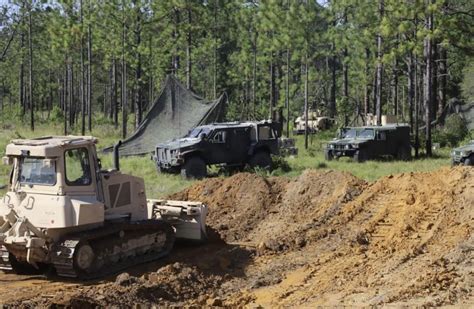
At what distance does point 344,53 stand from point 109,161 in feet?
84.7

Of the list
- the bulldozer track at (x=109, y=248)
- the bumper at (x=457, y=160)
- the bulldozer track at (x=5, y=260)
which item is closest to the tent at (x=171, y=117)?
the bumper at (x=457, y=160)

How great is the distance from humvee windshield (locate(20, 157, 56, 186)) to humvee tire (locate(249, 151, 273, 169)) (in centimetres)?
1246

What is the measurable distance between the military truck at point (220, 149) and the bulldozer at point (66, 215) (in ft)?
32.4

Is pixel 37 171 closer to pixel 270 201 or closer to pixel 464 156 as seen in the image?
pixel 270 201

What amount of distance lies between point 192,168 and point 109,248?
1078cm

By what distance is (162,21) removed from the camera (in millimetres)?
40062

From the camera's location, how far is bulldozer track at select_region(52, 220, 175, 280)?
1127 cm

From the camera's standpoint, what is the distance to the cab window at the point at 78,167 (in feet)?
38.3

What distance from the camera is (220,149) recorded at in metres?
23.2

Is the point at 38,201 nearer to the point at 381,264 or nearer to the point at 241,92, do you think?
the point at 381,264

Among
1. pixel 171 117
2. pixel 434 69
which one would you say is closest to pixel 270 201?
pixel 171 117

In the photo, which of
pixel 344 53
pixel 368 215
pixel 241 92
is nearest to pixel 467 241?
pixel 368 215

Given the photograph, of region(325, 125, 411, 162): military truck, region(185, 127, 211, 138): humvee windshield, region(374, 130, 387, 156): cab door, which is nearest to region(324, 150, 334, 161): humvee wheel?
region(325, 125, 411, 162): military truck

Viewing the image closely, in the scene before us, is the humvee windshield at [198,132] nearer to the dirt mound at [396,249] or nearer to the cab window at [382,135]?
the cab window at [382,135]
